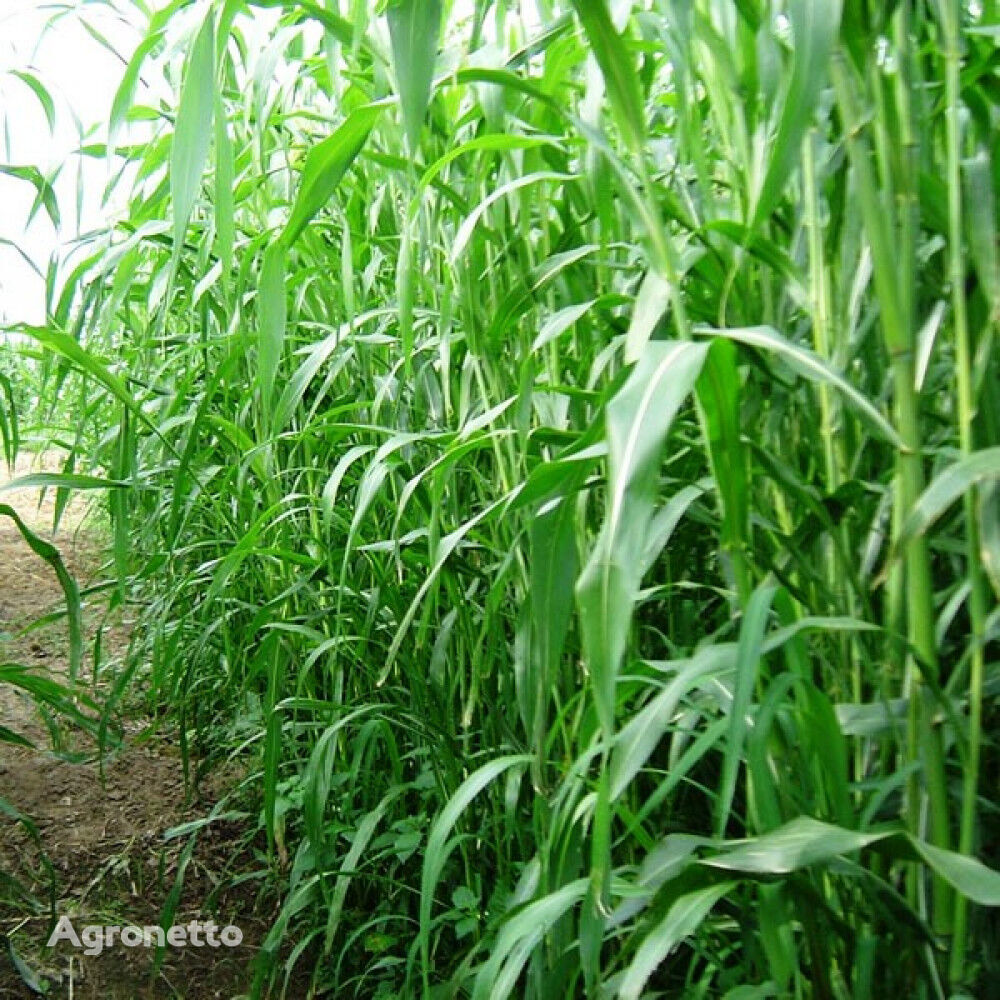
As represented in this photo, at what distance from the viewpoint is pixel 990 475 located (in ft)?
1.57

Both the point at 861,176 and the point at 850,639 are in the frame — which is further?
the point at 850,639

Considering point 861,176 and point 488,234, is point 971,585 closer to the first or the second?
point 861,176

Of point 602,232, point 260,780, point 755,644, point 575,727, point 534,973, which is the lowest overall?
point 260,780

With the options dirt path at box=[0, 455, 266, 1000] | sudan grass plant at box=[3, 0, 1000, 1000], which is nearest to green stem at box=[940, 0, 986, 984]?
sudan grass plant at box=[3, 0, 1000, 1000]

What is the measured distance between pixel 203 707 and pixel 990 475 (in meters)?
1.29

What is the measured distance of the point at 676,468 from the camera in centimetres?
81

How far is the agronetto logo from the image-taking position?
126 cm

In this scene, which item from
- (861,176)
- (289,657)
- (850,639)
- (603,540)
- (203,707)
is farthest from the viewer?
(203,707)

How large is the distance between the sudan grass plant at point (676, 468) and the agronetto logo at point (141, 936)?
179 mm

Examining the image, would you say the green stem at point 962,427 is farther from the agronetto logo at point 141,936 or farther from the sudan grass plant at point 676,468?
the agronetto logo at point 141,936

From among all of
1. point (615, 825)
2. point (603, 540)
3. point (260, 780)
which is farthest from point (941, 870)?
point (260, 780)

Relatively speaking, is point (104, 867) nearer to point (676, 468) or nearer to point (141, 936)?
point (141, 936)

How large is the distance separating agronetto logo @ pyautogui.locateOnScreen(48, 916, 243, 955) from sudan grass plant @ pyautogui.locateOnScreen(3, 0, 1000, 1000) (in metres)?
0.18

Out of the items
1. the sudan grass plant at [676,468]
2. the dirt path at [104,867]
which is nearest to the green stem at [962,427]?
the sudan grass plant at [676,468]
